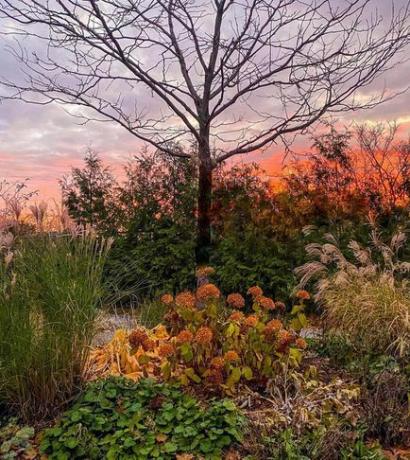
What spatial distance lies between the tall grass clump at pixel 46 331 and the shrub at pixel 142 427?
24cm

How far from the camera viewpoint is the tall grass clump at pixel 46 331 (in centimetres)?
377

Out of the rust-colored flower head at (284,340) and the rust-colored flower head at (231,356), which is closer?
the rust-colored flower head at (231,356)

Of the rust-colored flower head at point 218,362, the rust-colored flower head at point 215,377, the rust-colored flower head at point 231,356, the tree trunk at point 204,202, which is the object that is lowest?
the rust-colored flower head at point 215,377

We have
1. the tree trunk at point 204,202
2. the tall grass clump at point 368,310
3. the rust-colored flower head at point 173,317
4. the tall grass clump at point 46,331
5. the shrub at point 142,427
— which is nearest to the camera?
the shrub at point 142,427

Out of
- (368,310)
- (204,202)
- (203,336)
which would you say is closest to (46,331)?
(203,336)

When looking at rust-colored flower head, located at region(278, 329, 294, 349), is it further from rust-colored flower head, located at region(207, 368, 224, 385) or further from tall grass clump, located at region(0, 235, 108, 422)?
tall grass clump, located at region(0, 235, 108, 422)

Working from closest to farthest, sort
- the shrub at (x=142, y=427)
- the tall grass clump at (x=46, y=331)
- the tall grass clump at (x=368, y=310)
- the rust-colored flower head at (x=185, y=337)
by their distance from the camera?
the shrub at (x=142, y=427) → the tall grass clump at (x=46, y=331) → the rust-colored flower head at (x=185, y=337) → the tall grass clump at (x=368, y=310)

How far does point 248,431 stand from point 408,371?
1.62 meters

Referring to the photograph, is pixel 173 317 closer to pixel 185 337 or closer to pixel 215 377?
pixel 185 337

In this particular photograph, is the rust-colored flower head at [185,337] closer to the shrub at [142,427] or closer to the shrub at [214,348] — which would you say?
the shrub at [214,348]

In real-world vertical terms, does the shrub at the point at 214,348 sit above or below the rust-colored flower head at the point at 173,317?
below

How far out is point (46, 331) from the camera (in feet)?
12.5

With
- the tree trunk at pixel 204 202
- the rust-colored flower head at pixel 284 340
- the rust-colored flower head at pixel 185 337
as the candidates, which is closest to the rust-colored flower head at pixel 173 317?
the rust-colored flower head at pixel 185 337

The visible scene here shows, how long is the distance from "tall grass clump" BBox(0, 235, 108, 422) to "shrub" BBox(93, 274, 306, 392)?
0.37 metres
